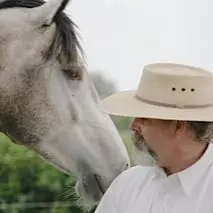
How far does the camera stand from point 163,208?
1.23 metres

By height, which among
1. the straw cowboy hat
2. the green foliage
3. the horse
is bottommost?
the green foliage

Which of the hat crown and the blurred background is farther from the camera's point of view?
the blurred background

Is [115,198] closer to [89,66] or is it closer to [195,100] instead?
[195,100]

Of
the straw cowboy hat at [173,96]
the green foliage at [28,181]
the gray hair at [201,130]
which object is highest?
the straw cowboy hat at [173,96]

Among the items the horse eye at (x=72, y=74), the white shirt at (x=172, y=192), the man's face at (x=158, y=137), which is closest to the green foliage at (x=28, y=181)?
the horse eye at (x=72, y=74)

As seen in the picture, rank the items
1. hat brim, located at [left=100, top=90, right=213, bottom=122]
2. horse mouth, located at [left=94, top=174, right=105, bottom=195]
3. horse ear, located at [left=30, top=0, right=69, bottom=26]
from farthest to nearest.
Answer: horse mouth, located at [left=94, top=174, right=105, bottom=195] → horse ear, located at [left=30, top=0, right=69, bottom=26] → hat brim, located at [left=100, top=90, right=213, bottom=122]

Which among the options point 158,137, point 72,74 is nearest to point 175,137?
point 158,137

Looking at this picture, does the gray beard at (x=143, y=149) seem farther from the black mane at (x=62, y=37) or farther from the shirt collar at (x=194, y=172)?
the black mane at (x=62, y=37)

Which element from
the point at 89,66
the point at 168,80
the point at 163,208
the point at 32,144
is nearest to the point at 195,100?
the point at 168,80

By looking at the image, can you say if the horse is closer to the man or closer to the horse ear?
the horse ear

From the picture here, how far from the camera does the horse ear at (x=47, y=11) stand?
1.52 meters

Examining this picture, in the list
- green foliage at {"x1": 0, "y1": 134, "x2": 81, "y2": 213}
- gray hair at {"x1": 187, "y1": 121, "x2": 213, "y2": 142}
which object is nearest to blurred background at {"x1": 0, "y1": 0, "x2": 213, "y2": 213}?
green foliage at {"x1": 0, "y1": 134, "x2": 81, "y2": 213}

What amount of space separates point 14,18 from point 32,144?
31cm

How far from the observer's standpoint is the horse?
1540mm
